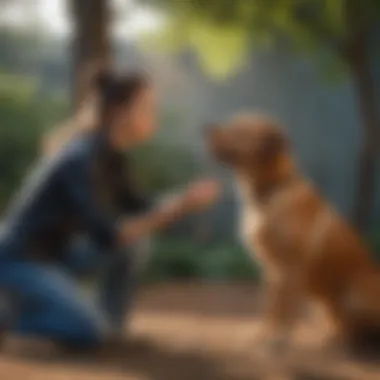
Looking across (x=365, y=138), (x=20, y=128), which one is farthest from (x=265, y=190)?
(x=20, y=128)

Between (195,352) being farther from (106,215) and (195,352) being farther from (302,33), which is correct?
(302,33)

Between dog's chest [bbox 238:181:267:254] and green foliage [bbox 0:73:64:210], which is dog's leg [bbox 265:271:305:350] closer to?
dog's chest [bbox 238:181:267:254]

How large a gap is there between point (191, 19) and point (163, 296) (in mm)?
435

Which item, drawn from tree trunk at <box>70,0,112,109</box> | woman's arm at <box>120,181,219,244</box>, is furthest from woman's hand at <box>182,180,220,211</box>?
tree trunk at <box>70,0,112,109</box>

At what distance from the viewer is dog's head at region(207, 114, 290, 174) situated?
1388mm

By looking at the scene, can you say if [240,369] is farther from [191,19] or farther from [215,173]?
[191,19]

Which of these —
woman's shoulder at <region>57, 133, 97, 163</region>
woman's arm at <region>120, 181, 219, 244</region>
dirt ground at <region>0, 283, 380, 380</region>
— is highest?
woman's shoulder at <region>57, 133, 97, 163</region>

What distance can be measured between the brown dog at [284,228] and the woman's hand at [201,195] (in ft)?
0.14

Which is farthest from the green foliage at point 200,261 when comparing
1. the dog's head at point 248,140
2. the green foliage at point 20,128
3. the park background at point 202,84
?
the green foliage at point 20,128

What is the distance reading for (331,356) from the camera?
55.6 inches

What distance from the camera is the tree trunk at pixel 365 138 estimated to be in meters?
1.42

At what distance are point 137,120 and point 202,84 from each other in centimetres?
12

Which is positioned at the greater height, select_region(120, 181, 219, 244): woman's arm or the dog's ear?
the dog's ear

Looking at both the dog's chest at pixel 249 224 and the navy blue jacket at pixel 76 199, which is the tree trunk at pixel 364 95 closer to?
the dog's chest at pixel 249 224
